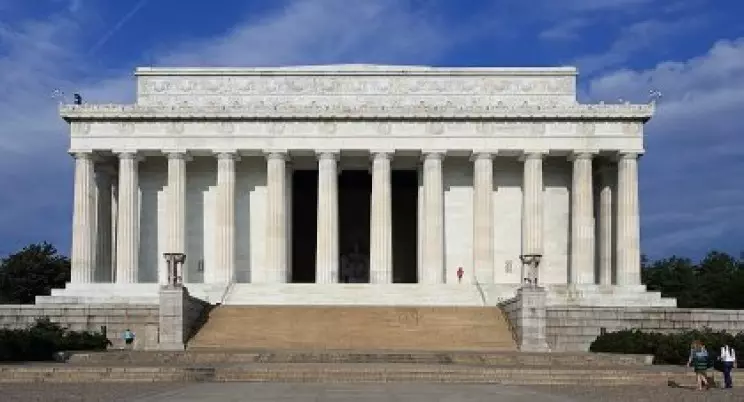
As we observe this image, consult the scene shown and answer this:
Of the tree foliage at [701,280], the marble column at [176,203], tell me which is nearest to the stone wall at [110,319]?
the marble column at [176,203]

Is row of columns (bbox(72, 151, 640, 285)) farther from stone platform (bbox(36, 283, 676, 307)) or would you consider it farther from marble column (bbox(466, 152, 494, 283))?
stone platform (bbox(36, 283, 676, 307))

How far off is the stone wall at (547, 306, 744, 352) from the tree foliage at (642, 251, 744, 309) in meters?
31.4

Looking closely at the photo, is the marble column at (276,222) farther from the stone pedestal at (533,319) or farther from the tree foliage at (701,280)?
the tree foliage at (701,280)

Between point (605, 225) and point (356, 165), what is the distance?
54.4ft

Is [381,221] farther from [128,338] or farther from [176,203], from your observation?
[128,338]

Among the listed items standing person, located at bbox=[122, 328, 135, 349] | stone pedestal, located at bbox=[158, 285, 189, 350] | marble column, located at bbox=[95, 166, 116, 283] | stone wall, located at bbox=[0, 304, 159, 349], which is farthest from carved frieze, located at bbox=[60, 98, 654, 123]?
standing person, located at bbox=[122, 328, 135, 349]

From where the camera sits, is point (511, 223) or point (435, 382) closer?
point (435, 382)

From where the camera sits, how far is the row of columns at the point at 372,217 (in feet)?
213

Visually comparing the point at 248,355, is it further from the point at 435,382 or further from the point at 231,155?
the point at 231,155

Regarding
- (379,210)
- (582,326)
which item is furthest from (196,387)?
(379,210)

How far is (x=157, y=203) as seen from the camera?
68.9 m

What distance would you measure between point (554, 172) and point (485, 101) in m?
6.74

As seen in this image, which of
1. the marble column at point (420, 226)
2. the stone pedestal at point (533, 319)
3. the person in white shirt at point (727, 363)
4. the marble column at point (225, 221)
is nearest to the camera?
the person in white shirt at point (727, 363)

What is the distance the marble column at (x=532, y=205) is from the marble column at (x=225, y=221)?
1818cm
